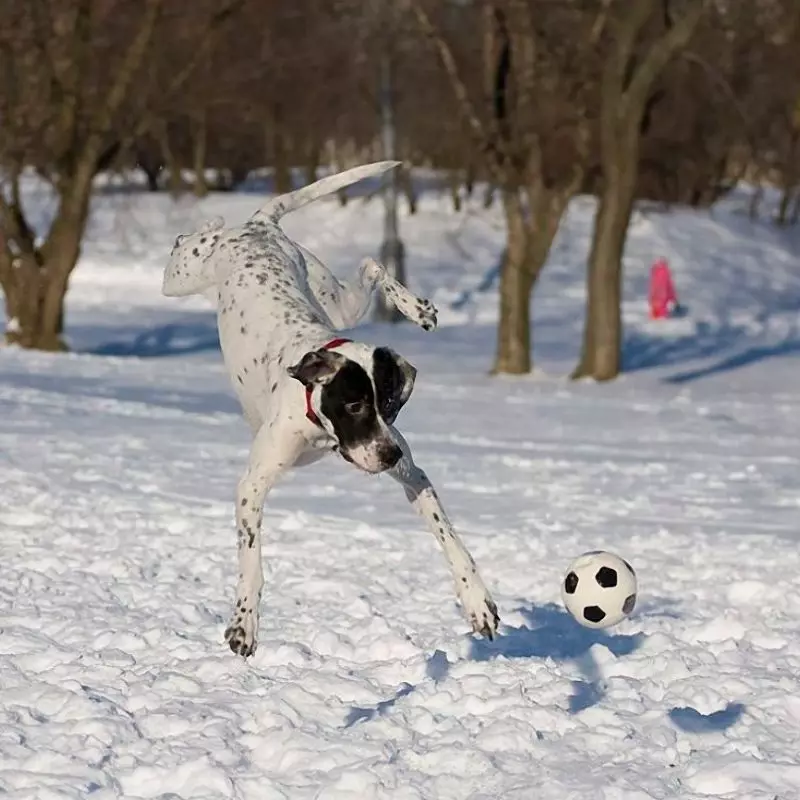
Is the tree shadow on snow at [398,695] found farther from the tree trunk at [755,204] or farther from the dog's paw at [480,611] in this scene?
the tree trunk at [755,204]

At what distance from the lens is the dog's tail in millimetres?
6746

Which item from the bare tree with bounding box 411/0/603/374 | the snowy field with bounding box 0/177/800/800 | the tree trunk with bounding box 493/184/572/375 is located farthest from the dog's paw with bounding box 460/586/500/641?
the tree trunk with bounding box 493/184/572/375

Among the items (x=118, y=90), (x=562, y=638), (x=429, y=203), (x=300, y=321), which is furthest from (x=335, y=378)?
(x=429, y=203)

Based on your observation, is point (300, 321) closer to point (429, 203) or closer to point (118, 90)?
point (118, 90)

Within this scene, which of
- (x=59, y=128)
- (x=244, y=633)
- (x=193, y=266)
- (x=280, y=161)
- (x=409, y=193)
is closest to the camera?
(x=244, y=633)

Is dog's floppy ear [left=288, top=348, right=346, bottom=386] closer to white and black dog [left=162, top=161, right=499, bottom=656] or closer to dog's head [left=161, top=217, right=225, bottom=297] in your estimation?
white and black dog [left=162, top=161, right=499, bottom=656]

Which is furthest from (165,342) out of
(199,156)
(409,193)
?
(199,156)

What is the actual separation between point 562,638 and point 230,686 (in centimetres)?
156

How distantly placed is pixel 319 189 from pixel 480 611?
259 centimetres

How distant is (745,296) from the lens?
31250 millimetres

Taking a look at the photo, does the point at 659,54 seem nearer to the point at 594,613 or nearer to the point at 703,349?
the point at 703,349

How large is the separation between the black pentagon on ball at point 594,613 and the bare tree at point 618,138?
11717mm

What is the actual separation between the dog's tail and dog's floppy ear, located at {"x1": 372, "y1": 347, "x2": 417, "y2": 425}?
193 cm

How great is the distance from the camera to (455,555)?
528 centimetres
